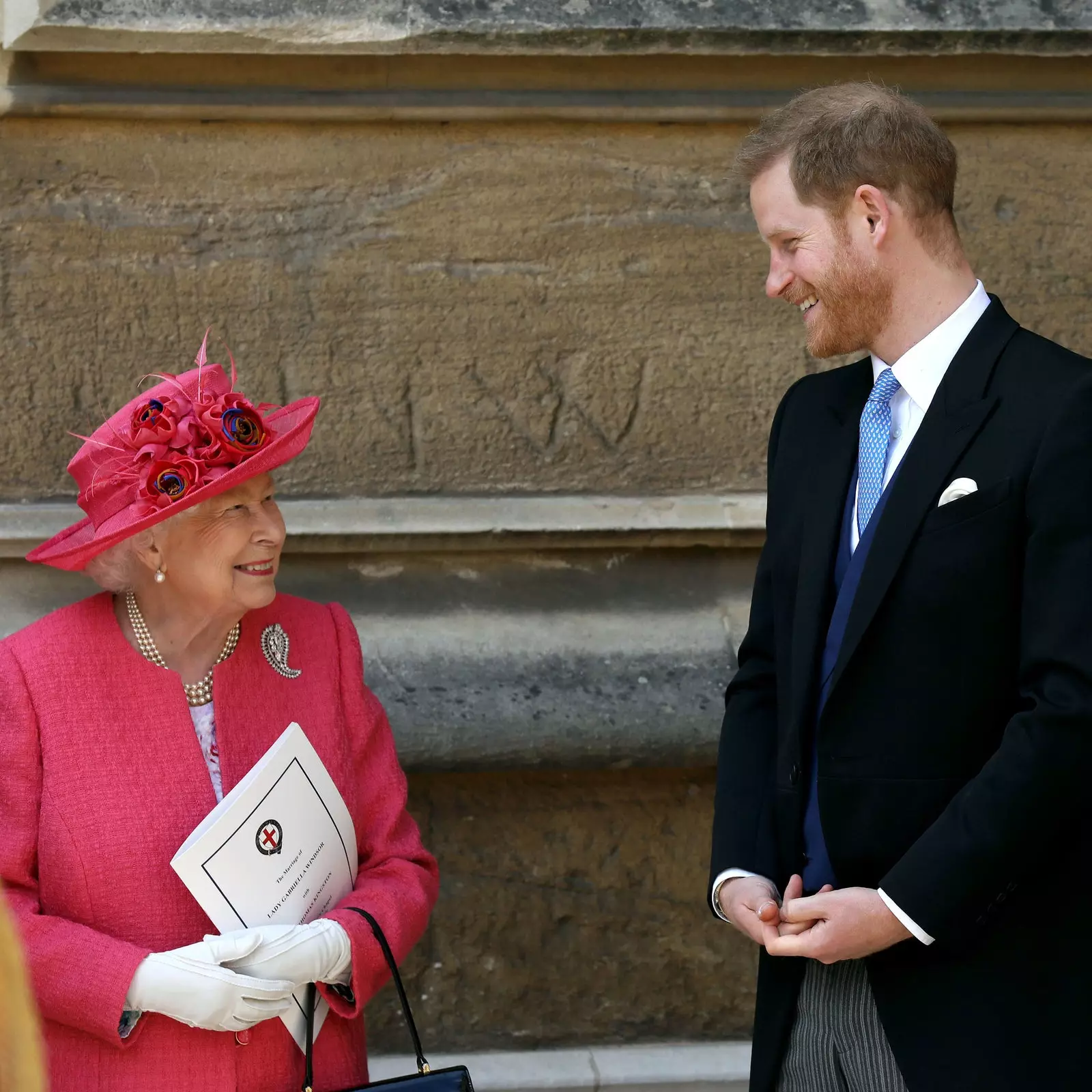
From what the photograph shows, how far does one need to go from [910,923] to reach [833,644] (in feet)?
1.22

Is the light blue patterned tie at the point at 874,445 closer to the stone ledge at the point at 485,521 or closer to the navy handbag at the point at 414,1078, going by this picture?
the navy handbag at the point at 414,1078

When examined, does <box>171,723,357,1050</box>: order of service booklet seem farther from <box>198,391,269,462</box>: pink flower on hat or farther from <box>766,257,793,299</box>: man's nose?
<box>766,257,793,299</box>: man's nose

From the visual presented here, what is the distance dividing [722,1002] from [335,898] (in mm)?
1371

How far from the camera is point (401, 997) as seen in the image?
211 cm

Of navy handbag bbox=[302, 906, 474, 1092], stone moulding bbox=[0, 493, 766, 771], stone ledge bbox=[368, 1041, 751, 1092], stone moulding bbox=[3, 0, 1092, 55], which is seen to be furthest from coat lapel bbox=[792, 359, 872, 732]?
stone ledge bbox=[368, 1041, 751, 1092]

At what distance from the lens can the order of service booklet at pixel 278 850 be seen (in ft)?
6.58

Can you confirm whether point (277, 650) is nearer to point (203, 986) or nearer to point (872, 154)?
point (203, 986)

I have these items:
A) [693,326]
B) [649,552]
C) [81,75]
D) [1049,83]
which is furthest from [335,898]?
[1049,83]

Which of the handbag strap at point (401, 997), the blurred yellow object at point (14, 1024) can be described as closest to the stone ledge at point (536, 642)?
the handbag strap at point (401, 997)

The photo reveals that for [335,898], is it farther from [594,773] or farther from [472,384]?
[472,384]

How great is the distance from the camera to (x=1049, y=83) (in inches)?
127

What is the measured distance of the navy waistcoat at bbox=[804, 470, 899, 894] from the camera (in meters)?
1.93

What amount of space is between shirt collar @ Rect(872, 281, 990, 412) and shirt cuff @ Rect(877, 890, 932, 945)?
2.07ft

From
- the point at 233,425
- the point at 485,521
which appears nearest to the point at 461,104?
the point at 485,521
